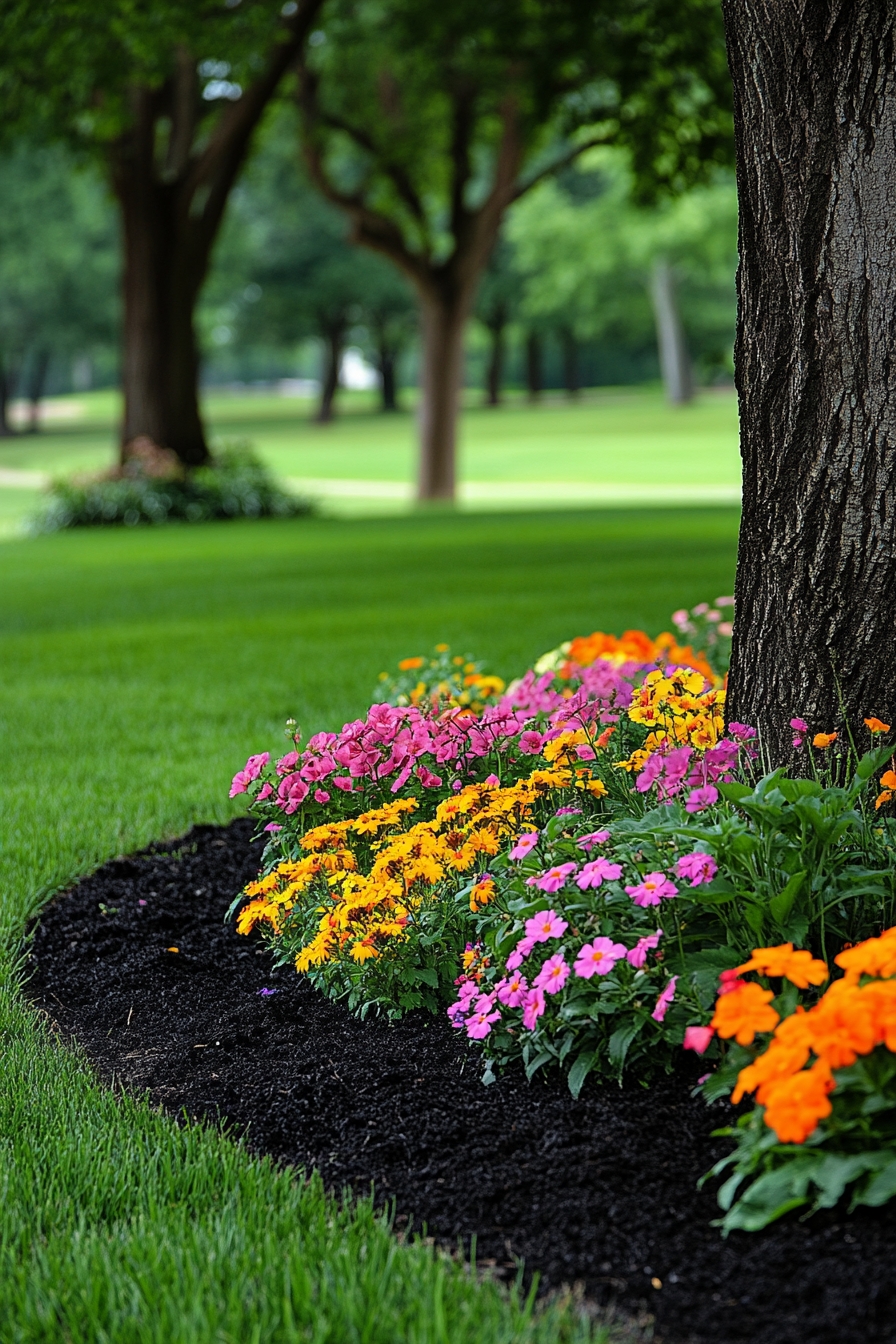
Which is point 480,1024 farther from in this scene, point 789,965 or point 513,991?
point 789,965

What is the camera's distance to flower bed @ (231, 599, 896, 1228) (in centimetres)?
232

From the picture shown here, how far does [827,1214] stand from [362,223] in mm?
19911

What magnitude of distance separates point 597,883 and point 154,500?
17114 millimetres

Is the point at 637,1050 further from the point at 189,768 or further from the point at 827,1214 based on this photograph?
the point at 189,768

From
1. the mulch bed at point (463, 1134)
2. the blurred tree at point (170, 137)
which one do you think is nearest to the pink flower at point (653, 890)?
the mulch bed at point (463, 1134)

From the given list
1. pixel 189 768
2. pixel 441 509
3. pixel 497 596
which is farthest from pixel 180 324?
pixel 189 768

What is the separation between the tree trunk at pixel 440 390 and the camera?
21.5 meters

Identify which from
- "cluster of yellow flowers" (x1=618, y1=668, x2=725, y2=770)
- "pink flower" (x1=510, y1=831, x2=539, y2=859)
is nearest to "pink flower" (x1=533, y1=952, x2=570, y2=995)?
"pink flower" (x1=510, y1=831, x2=539, y2=859)

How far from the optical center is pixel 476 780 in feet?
11.8

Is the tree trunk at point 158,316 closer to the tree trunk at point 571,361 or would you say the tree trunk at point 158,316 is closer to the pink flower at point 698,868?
the pink flower at point 698,868

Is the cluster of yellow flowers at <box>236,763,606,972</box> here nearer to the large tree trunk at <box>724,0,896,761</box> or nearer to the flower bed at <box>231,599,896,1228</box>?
the flower bed at <box>231,599,896,1228</box>

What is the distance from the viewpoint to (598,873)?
2443 millimetres

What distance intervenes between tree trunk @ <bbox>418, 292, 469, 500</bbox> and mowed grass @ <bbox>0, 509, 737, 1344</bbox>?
259 inches

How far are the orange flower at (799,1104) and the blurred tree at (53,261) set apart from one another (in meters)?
40.5
